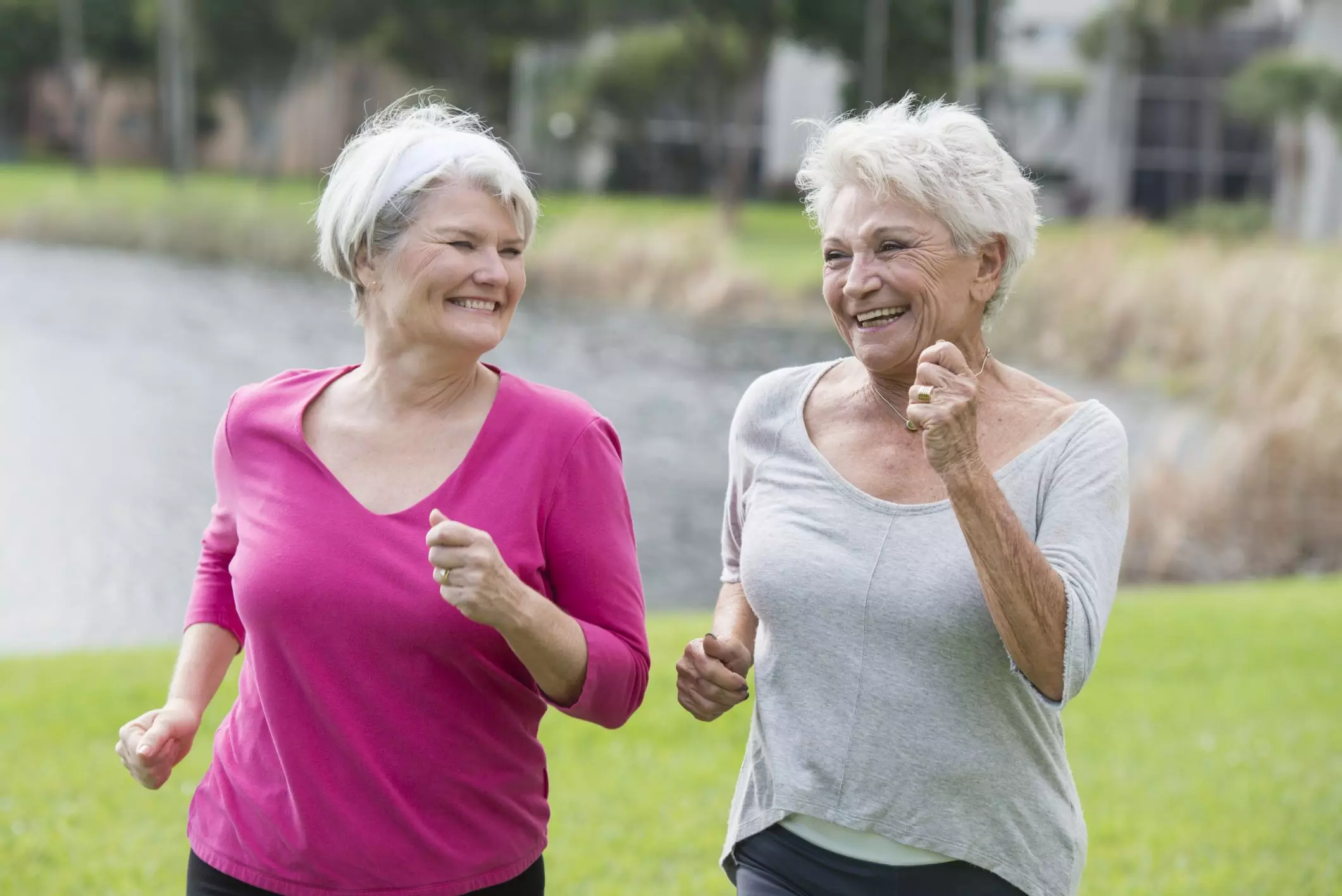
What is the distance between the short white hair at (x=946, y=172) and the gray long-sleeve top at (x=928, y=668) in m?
0.29

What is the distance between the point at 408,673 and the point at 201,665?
46 cm

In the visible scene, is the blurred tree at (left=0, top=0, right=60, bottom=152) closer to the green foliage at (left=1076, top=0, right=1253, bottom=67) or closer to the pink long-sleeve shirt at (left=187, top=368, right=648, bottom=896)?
the green foliage at (left=1076, top=0, right=1253, bottom=67)

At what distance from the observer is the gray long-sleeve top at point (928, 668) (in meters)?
2.05

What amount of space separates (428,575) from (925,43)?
4073 cm

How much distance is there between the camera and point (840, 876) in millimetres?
2141

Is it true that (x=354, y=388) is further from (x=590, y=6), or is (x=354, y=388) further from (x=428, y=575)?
(x=590, y=6)

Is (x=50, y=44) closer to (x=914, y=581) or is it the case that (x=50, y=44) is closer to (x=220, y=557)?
(x=220, y=557)

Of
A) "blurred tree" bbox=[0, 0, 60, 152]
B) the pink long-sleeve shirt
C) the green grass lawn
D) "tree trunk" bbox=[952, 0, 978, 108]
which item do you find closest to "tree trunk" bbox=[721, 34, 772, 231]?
"tree trunk" bbox=[952, 0, 978, 108]

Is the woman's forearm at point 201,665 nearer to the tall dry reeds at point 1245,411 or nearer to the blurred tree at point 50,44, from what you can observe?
the tall dry reeds at point 1245,411

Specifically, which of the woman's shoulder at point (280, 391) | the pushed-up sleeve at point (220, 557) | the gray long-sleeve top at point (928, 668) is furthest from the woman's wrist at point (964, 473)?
the pushed-up sleeve at point (220, 557)

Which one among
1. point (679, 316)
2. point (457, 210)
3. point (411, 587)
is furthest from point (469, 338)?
point (679, 316)

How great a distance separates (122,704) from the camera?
18.3 ft

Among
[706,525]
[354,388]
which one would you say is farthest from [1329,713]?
[706,525]

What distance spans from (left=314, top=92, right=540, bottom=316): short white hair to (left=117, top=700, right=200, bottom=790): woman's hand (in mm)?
680
